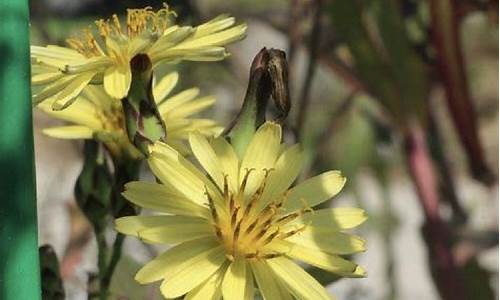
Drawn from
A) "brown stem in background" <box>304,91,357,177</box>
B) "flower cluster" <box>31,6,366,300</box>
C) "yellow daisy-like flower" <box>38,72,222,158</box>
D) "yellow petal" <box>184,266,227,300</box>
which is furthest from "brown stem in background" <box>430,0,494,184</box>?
"yellow petal" <box>184,266,227,300</box>

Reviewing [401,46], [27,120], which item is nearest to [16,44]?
[27,120]

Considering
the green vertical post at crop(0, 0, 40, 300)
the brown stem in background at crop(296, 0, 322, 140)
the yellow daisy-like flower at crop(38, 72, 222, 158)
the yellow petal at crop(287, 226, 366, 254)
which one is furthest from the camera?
the brown stem in background at crop(296, 0, 322, 140)

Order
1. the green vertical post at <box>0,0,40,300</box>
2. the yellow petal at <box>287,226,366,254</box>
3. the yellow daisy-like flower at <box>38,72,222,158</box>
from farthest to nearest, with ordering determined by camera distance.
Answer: the yellow daisy-like flower at <box>38,72,222,158</box> → the yellow petal at <box>287,226,366,254</box> → the green vertical post at <box>0,0,40,300</box>

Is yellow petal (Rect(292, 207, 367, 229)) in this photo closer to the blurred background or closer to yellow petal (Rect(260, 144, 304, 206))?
yellow petal (Rect(260, 144, 304, 206))

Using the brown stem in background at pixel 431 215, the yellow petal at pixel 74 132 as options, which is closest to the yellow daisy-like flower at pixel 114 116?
the yellow petal at pixel 74 132

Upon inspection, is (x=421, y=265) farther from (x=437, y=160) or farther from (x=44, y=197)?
(x=44, y=197)

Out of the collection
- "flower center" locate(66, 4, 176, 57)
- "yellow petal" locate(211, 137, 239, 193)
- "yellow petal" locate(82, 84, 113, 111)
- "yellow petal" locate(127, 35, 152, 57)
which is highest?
"flower center" locate(66, 4, 176, 57)
